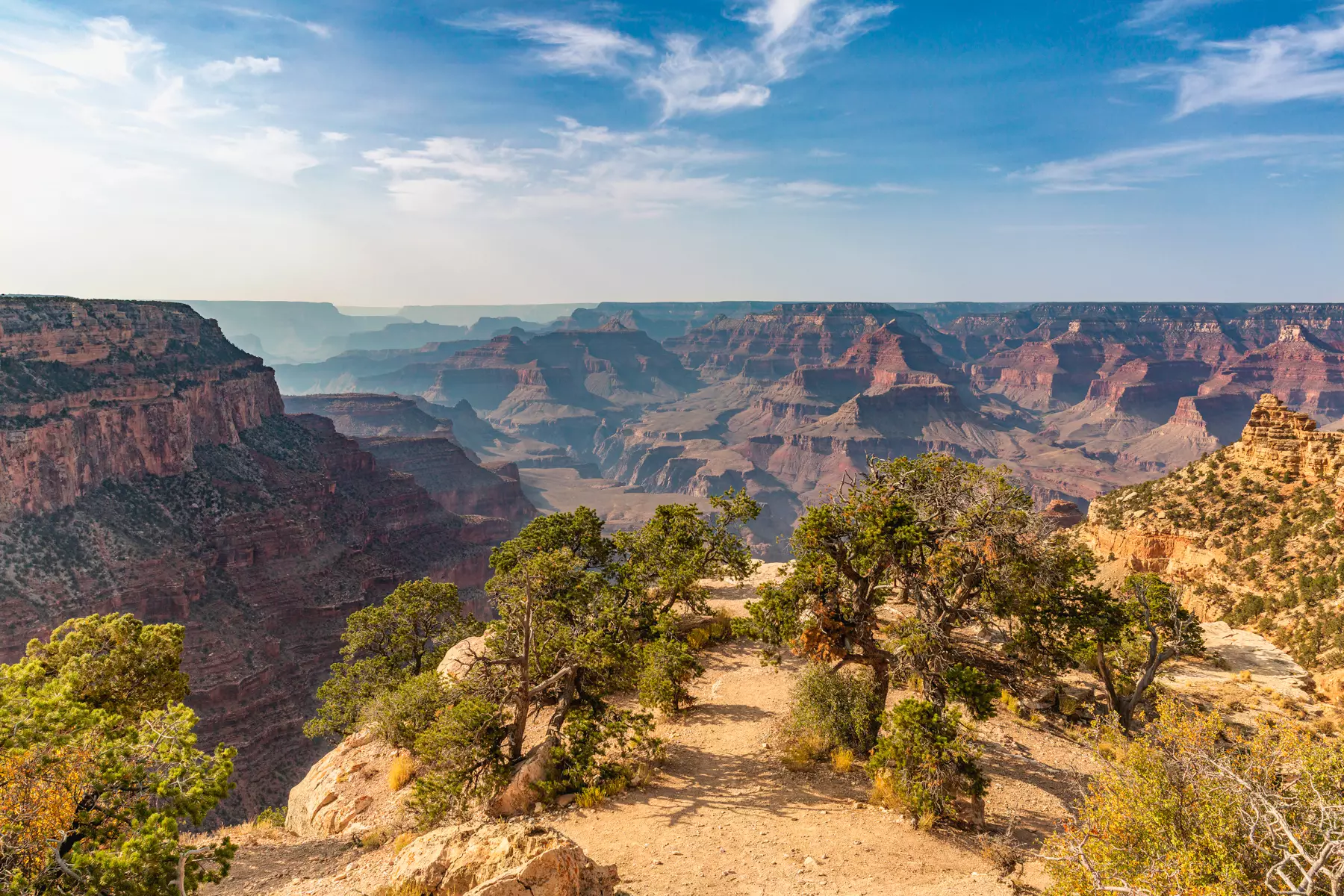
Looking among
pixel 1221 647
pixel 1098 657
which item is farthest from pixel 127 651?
pixel 1221 647

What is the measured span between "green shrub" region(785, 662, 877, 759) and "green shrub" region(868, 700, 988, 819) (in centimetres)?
260

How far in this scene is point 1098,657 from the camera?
21.1 m

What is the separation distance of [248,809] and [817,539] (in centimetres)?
5742

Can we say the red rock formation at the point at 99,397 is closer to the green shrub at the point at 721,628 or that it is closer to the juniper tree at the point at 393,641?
the juniper tree at the point at 393,641

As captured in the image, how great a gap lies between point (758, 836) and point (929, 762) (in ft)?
14.2

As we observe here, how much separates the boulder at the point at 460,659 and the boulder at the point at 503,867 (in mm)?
9598

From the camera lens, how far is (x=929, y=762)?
1455 centimetres

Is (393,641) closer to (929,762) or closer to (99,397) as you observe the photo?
(929,762)

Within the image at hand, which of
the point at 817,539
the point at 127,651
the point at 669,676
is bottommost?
the point at 669,676

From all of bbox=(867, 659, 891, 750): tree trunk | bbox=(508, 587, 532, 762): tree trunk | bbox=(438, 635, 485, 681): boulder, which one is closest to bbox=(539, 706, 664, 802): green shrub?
bbox=(508, 587, 532, 762): tree trunk

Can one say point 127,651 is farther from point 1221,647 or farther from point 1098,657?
point 1221,647

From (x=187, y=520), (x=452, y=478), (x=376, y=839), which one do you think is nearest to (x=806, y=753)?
(x=376, y=839)

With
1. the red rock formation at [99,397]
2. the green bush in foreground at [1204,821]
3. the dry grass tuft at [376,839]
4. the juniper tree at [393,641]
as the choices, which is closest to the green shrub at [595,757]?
the dry grass tuft at [376,839]

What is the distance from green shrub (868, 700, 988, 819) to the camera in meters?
14.7
